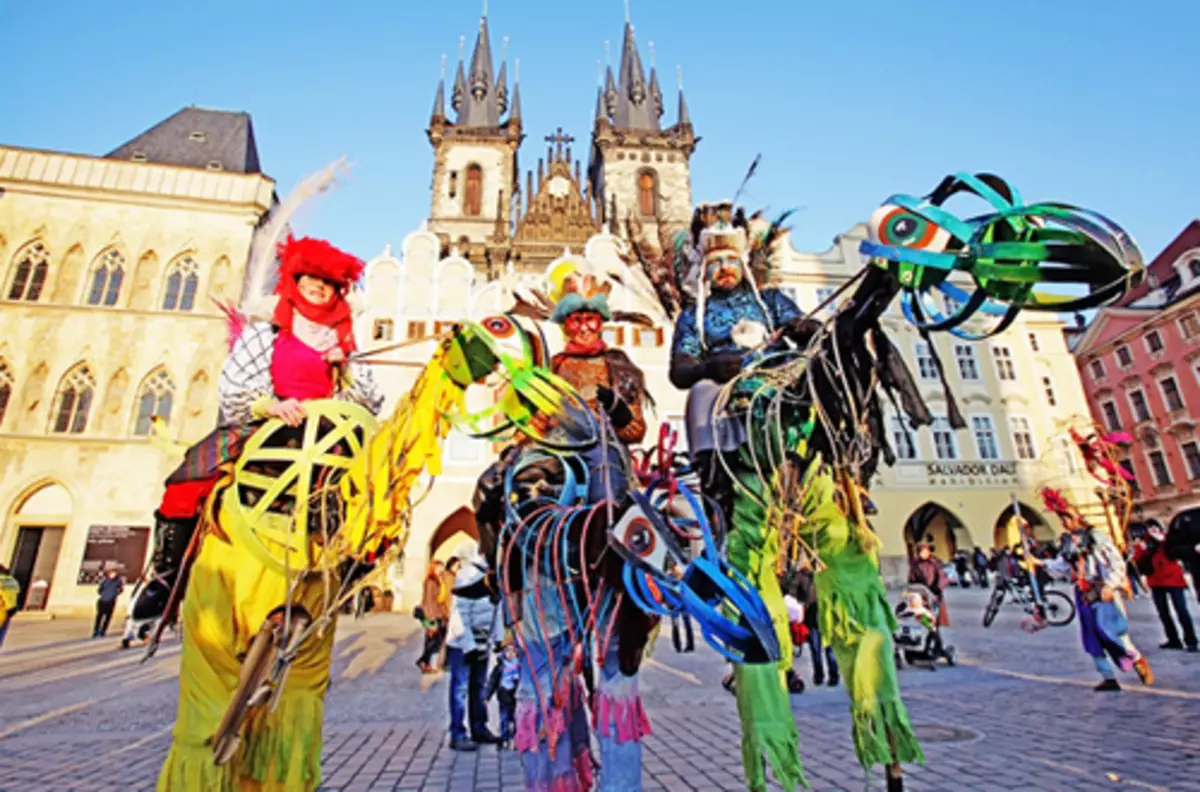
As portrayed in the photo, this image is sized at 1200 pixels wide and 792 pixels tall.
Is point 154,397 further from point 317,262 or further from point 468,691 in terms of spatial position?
point 317,262

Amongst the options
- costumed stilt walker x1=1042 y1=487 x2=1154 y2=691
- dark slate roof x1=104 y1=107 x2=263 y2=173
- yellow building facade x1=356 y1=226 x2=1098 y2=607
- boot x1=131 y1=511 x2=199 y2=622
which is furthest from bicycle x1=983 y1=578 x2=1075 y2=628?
dark slate roof x1=104 y1=107 x2=263 y2=173

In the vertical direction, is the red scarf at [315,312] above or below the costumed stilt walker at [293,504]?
above

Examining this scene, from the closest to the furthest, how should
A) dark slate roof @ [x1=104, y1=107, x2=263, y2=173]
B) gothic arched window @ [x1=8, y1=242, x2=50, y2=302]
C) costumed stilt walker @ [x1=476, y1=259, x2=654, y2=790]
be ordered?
costumed stilt walker @ [x1=476, y1=259, x2=654, y2=790]
gothic arched window @ [x1=8, y1=242, x2=50, y2=302]
dark slate roof @ [x1=104, y1=107, x2=263, y2=173]

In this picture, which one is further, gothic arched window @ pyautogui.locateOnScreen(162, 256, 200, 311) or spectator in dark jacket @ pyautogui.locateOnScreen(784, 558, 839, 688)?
gothic arched window @ pyautogui.locateOnScreen(162, 256, 200, 311)

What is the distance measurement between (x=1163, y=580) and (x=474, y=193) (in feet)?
116

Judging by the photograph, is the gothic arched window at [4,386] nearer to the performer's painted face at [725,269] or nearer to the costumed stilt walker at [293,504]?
the costumed stilt walker at [293,504]

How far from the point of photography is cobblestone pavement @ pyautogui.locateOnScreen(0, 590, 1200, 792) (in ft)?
10.6

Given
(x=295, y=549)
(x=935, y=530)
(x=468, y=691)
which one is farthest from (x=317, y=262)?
(x=935, y=530)

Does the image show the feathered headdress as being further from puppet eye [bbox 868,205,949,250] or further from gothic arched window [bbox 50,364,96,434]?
gothic arched window [bbox 50,364,96,434]

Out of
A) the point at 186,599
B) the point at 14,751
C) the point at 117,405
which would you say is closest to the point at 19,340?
the point at 117,405

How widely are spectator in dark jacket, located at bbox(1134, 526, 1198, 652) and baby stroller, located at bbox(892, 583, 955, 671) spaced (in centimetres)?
286

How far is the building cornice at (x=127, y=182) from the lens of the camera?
20812 millimetres

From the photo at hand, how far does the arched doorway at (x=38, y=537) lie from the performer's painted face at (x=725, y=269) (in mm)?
22305

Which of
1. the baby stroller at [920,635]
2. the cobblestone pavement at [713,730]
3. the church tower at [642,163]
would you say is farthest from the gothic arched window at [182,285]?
the baby stroller at [920,635]
